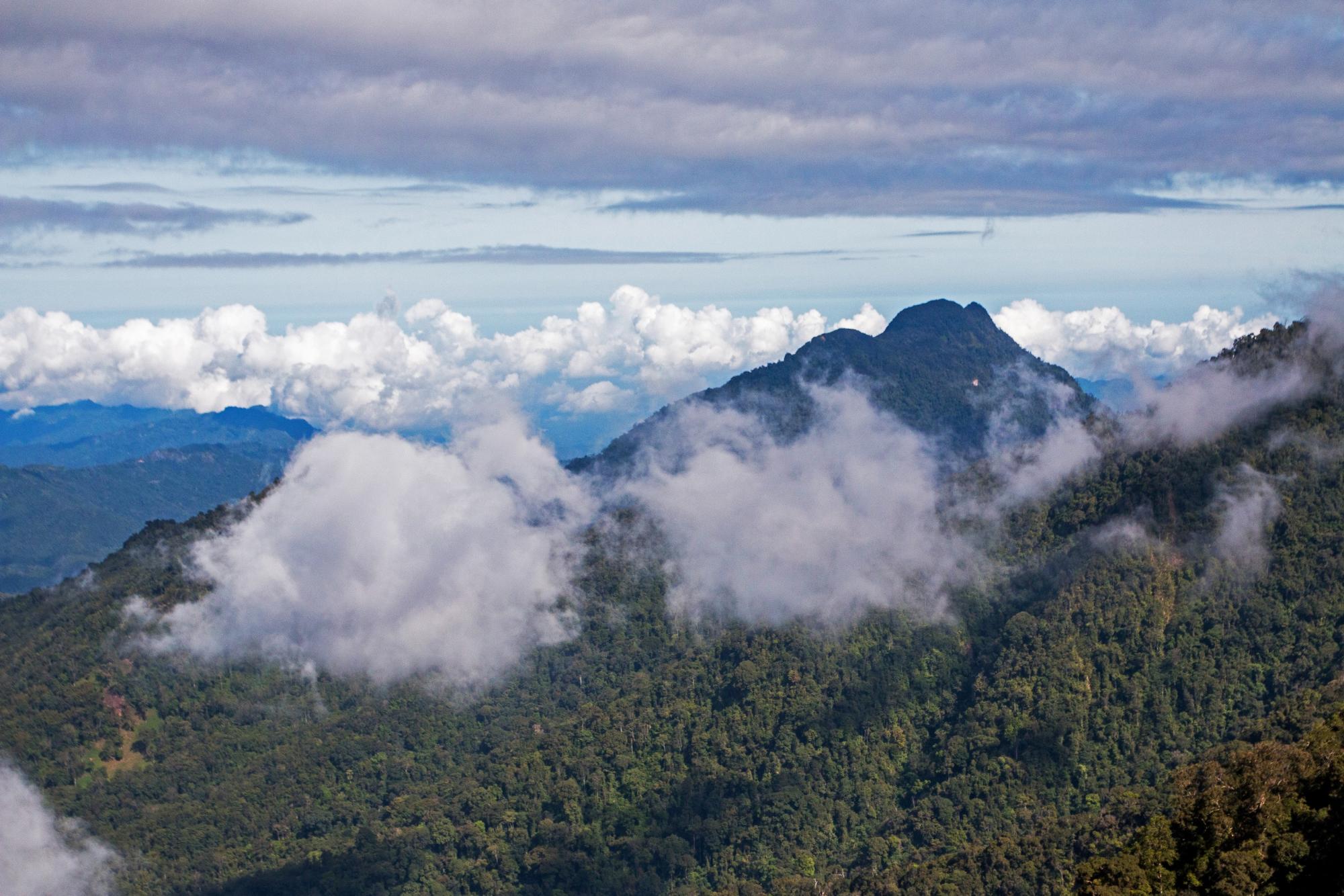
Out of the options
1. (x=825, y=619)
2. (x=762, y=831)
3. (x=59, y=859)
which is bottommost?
(x=59, y=859)

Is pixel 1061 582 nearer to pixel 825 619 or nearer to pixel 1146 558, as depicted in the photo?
pixel 1146 558

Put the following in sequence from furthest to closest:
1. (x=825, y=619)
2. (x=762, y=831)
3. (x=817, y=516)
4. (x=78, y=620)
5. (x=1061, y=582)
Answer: (x=817, y=516), (x=78, y=620), (x=825, y=619), (x=1061, y=582), (x=762, y=831)

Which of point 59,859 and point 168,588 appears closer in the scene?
point 59,859

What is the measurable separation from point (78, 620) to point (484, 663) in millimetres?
58507

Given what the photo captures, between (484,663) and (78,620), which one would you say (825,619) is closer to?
(484,663)

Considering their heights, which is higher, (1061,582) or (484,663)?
(1061,582)

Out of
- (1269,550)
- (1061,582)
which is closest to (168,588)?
(1061,582)

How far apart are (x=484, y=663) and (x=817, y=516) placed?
55774 millimetres

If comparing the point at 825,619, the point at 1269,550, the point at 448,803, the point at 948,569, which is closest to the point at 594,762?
the point at 448,803

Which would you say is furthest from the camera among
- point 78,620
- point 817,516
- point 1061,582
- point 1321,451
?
point 817,516

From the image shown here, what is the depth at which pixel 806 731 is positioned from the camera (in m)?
132

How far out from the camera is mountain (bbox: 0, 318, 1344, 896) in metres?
112

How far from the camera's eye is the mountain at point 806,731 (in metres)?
112

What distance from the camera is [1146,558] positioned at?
429ft
